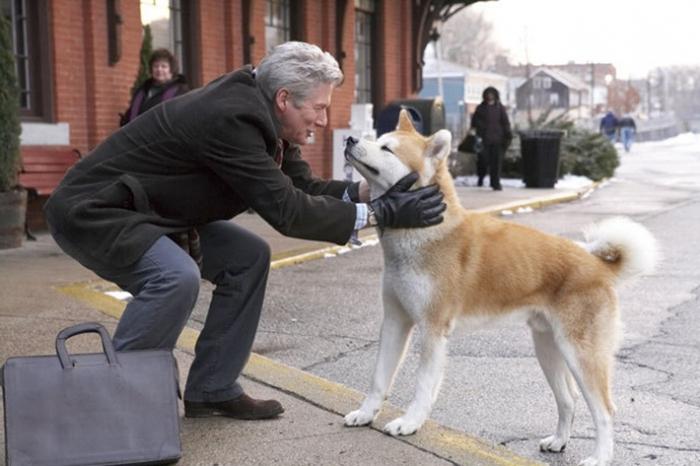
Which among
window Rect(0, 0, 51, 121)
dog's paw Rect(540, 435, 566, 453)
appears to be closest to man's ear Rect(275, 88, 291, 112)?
dog's paw Rect(540, 435, 566, 453)

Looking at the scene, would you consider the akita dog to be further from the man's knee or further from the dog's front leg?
→ the man's knee

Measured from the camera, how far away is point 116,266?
366 centimetres

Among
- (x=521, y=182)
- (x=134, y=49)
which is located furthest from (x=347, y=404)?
(x=521, y=182)

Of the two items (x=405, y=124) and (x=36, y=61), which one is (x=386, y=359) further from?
(x=36, y=61)

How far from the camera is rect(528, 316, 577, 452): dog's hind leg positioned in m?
3.98

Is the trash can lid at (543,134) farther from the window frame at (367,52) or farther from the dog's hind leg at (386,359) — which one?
the dog's hind leg at (386,359)

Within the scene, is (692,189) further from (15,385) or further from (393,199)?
(15,385)

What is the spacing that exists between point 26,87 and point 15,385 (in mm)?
7797

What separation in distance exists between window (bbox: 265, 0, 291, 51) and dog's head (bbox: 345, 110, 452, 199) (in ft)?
34.4

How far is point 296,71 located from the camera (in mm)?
3648

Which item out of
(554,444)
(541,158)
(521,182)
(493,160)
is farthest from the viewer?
(521,182)

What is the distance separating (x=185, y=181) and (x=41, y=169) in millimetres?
6934

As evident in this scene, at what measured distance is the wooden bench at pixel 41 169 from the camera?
9.92m

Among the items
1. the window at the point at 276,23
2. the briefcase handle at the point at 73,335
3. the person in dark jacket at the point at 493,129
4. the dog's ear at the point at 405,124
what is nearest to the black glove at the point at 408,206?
the dog's ear at the point at 405,124
